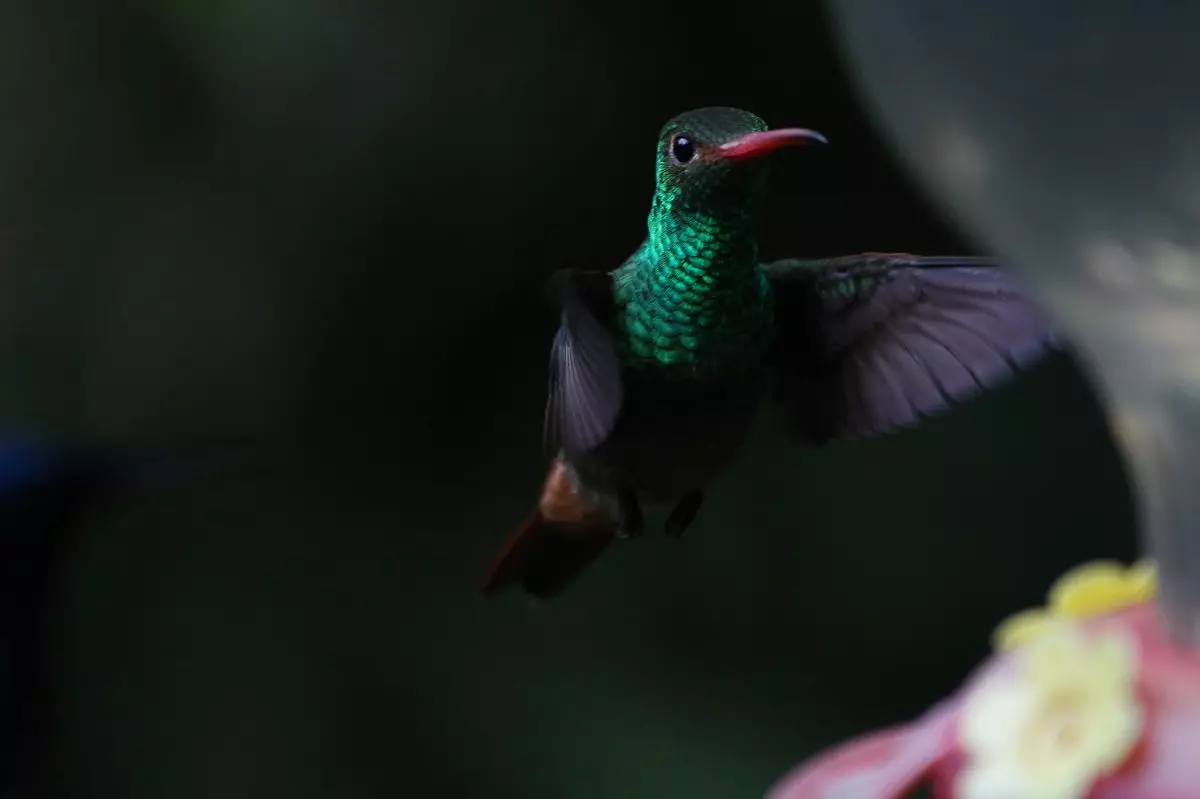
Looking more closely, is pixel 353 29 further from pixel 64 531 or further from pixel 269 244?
pixel 64 531

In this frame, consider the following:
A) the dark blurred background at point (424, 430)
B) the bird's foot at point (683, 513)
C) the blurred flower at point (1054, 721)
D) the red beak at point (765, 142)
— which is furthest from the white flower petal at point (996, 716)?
the dark blurred background at point (424, 430)

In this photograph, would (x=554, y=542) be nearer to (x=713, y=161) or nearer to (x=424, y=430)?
(x=713, y=161)

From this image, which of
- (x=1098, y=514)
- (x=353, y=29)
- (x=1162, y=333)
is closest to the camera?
(x=1162, y=333)

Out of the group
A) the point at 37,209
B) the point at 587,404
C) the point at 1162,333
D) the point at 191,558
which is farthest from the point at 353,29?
the point at 1162,333

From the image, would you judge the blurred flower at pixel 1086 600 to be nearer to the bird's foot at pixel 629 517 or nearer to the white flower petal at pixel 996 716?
the white flower petal at pixel 996 716

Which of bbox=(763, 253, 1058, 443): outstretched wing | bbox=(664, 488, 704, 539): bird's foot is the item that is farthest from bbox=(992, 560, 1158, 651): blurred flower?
bbox=(664, 488, 704, 539): bird's foot

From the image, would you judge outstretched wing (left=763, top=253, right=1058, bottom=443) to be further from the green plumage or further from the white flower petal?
the white flower petal
